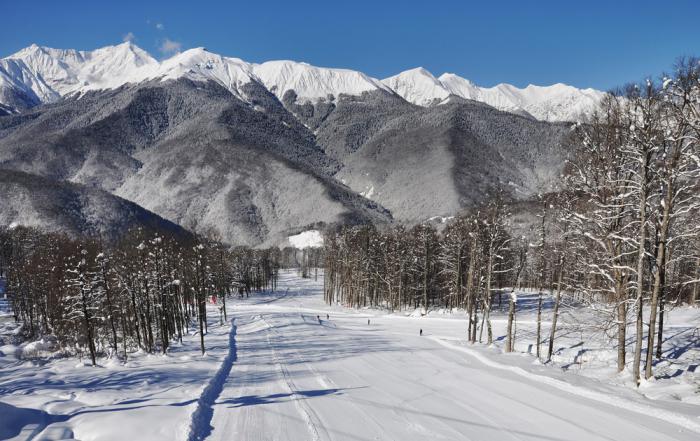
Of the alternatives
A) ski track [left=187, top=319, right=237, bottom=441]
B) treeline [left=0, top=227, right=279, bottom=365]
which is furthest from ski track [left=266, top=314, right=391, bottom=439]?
treeline [left=0, top=227, right=279, bottom=365]

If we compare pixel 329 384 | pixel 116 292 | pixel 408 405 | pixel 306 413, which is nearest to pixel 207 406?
pixel 306 413

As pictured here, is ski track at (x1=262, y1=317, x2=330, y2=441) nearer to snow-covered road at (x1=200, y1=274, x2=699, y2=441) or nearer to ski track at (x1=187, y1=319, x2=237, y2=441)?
snow-covered road at (x1=200, y1=274, x2=699, y2=441)

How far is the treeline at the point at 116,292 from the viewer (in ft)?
108

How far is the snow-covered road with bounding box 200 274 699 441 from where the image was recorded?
10.6 m

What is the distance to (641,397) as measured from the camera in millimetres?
12836

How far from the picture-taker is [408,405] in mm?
13250

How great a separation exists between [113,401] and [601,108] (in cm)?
2021

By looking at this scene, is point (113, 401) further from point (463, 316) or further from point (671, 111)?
point (463, 316)

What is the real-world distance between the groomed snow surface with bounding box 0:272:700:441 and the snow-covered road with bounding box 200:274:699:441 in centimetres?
4

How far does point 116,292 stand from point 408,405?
34.1 metres

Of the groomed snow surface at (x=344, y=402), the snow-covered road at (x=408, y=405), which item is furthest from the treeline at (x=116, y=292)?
the snow-covered road at (x=408, y=405)

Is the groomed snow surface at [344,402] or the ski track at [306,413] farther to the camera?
the ski track at [306,413]

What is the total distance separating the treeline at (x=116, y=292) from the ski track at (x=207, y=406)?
26.5 ft

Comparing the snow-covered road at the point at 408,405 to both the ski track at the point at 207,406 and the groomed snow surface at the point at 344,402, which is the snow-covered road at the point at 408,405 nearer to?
the groomed snow surface at the point at 344,402
